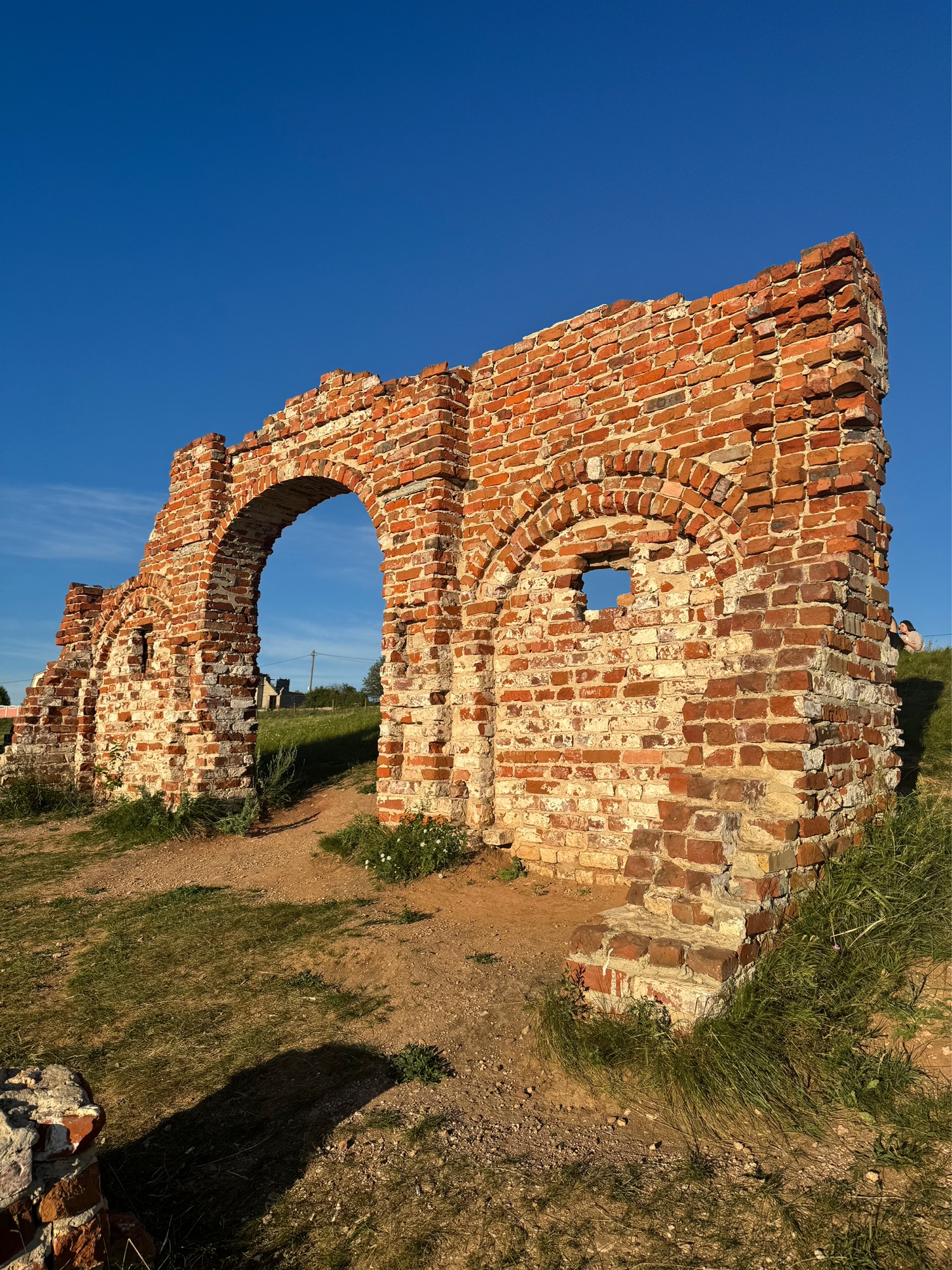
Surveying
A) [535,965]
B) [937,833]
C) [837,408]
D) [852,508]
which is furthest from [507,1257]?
[837,408]

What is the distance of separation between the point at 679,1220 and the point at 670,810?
2113 mm

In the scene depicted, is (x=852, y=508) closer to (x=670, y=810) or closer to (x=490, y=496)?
(x=670, y=810)

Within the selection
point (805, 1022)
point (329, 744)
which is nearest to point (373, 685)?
point (329, 744)

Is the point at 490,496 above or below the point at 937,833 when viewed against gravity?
above

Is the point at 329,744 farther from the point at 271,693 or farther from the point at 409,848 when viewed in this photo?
the point at 271,693

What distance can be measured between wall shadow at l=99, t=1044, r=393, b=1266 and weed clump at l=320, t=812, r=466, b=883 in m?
2.63

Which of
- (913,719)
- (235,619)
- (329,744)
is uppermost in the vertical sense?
(235,619)

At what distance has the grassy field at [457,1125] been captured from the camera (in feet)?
7.91

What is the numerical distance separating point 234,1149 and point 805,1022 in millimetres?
2412

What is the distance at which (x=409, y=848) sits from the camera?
651 cm

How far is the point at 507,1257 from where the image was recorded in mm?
2357

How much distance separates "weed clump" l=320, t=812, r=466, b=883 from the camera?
637 cm

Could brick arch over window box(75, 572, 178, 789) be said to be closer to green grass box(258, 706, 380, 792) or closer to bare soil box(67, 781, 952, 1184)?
green grass box(258, 706, 380, 792)

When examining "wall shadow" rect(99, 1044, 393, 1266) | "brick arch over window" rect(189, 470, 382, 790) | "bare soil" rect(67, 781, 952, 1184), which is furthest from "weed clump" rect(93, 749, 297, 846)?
"wall shadow" rect(99, 1044, 393, 1266)
